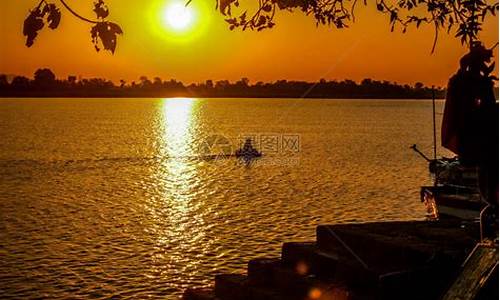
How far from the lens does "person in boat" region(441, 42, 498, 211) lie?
639 cm

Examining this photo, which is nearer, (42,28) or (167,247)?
(42,28)

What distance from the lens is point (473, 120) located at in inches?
251

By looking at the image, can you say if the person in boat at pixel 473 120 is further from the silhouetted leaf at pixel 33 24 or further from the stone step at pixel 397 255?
the silhouetted leaf at pixel 33 24

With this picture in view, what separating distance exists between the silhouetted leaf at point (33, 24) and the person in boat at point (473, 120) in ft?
12.8

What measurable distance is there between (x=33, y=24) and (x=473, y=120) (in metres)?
4.09

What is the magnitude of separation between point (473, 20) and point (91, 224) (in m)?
34.9

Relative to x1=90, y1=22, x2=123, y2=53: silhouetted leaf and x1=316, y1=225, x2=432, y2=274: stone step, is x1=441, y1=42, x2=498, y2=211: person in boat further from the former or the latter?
x1=90, y1=22, x2=123, y2=53: silhouetted leaf

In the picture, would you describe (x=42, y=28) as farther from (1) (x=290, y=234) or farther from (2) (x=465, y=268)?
(1) (x=290, y=234)

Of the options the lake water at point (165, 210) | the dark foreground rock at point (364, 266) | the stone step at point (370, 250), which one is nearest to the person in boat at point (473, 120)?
the dark foreground rock at point (364, 266)

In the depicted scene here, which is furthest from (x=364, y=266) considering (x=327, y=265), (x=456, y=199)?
(x=456, y=199)

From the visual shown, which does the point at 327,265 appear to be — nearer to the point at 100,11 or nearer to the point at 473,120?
the point at 473,120

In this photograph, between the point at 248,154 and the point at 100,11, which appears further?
the point at 248,154

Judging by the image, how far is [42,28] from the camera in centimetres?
395

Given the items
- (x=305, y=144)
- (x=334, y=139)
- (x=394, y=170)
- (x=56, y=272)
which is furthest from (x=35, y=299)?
(x=334, y=139)
